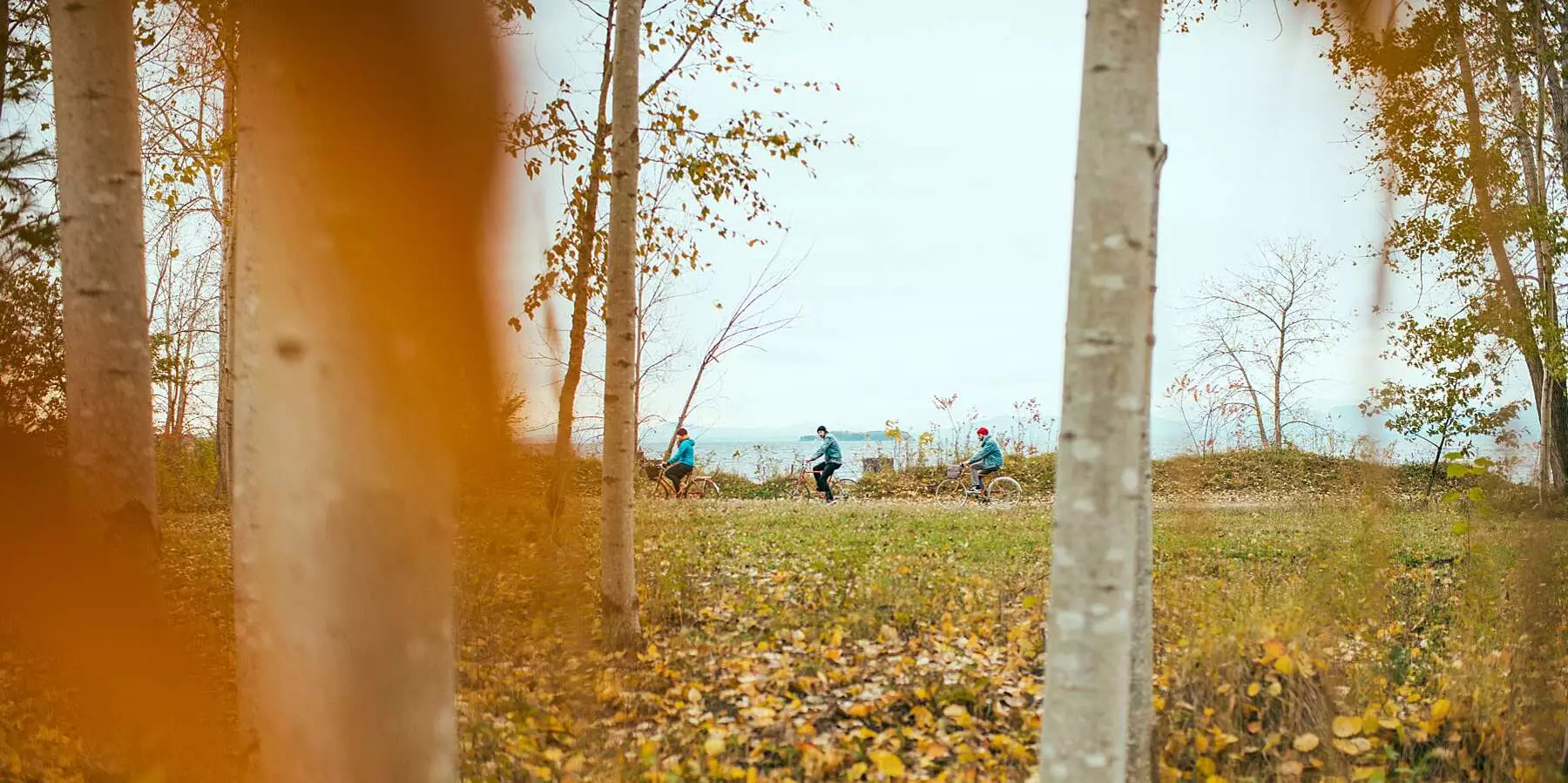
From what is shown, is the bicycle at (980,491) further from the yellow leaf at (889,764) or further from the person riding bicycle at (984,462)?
the yellow leaf at (889,764)

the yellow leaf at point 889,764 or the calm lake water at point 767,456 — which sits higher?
the calm lake water at point 767,456

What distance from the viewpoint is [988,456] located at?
1430 centimetres

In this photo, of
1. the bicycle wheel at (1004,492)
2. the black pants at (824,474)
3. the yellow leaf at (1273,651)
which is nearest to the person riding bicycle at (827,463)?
the black pants at (824,474)

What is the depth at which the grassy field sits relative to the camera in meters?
3.53

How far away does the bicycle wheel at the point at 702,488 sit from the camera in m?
15.2

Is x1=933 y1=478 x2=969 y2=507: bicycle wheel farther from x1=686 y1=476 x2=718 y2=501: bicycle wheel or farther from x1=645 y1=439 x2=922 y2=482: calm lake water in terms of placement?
x1=686 y1=476 x2=718 y2=501: bicycle wheel

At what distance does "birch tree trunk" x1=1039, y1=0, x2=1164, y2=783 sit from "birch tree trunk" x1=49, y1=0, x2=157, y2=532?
3.39 m

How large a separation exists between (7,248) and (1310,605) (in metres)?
7.66

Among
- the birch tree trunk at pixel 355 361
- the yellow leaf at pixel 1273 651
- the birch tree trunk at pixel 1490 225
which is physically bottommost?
the yellow leaf at pixel 1273 651

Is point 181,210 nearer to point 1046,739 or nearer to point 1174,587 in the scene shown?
point 1174,587

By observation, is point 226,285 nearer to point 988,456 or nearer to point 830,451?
point 830,451

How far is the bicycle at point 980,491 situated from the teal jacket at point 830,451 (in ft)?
5.69

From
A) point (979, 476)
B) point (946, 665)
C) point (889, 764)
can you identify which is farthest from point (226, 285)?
point (979, 476)

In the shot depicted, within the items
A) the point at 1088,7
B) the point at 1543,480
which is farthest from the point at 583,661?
the point at 1543,480
